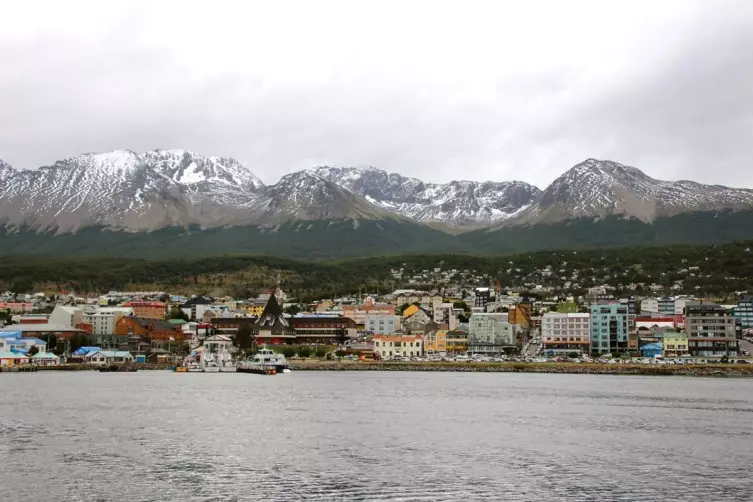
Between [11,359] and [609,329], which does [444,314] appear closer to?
[609,329]

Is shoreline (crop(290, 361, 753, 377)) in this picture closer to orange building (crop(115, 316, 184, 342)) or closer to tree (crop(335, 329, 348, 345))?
tree (crop(335, 329, 348, 345))

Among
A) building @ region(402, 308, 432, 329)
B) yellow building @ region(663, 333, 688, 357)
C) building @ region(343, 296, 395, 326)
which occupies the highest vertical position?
building @ region(343, 296, 395, 326)

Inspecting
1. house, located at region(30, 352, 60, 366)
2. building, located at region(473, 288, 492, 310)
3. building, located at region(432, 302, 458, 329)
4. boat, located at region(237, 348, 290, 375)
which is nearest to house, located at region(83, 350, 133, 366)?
house, located at region(30, 352, 60, 366)

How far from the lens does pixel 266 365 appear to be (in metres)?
92.7

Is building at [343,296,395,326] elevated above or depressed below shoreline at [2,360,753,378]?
above

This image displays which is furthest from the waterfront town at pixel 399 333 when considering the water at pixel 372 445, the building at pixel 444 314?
the water at pixel 372 445

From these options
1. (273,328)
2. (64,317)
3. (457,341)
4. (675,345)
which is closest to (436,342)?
(457,341)

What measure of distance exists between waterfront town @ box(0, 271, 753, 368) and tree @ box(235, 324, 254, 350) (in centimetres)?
20

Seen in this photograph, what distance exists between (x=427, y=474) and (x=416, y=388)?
3815 centimetres

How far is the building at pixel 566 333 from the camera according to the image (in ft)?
374

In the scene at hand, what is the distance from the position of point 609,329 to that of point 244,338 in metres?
47.1

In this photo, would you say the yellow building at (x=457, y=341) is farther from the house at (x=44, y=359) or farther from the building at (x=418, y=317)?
the house at (x=44, y=359)

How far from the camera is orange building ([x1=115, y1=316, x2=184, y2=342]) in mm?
124688

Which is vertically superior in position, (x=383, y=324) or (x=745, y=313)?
(x=745, y=313)
